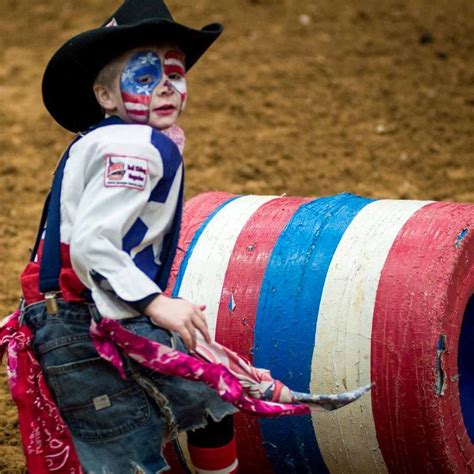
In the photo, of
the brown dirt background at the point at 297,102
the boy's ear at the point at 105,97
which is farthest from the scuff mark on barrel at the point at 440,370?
the brown dirt background at the point at 297,102

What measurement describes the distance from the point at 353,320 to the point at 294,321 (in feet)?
0.54

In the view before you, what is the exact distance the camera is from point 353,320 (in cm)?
281

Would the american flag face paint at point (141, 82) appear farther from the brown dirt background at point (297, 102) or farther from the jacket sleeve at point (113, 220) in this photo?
the brown dirt background at point (297, 102)

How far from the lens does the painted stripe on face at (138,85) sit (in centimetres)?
237

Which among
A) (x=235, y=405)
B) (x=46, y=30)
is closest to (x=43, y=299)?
(x=235, y=405)

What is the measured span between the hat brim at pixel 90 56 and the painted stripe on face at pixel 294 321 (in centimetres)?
66

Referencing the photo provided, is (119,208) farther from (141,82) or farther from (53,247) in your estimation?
(141,82)

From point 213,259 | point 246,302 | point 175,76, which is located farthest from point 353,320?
point 175,76

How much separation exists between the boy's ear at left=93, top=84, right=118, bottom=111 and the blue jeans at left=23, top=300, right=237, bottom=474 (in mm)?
458

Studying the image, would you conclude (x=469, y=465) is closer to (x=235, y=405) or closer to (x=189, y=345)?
(x=235, y=405)

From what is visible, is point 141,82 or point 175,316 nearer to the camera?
point 175,316

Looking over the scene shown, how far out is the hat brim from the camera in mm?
2312

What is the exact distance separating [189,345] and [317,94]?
14.4ft

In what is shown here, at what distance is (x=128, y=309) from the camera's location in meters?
2.24
